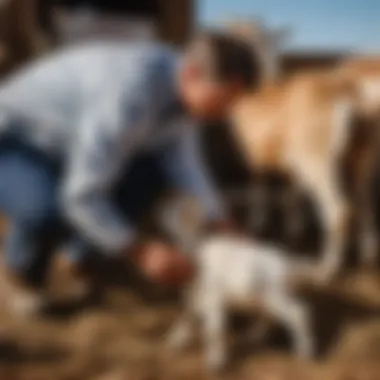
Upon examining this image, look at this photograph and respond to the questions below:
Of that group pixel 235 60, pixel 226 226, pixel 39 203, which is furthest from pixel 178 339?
pixel 235 60

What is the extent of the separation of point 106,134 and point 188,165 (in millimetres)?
119

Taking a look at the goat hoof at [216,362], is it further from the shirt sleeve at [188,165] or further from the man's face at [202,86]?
the man's face at [202,86]

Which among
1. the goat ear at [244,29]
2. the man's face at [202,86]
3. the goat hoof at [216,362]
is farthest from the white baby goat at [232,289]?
the goat ear at [244,29]

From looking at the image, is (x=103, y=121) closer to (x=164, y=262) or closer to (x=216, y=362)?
(x=164, y=262)

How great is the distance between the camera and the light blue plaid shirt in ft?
4.74

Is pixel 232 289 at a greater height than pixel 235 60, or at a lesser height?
lesser

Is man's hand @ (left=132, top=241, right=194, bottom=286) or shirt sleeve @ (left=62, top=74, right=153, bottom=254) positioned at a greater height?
shirt sleeve @ (left=62, top=74, right=153, bottom=254)

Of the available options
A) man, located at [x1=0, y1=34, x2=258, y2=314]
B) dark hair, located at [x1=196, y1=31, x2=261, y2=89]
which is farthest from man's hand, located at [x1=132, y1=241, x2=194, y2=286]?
dark hair, located at [x1=196, y1=31, x2=261, y2=89]

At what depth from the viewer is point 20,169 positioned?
149cm

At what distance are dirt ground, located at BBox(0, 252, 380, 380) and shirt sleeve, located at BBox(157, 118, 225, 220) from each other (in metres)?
0.15

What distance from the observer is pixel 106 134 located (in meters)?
1.44

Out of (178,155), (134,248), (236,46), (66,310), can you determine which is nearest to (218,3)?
(236,46)

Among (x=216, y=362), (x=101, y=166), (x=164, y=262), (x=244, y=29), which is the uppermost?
(x=244, y=29)

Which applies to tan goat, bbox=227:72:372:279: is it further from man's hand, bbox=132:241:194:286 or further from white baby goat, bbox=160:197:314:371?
man's hand, bbox=132:241:194:286
